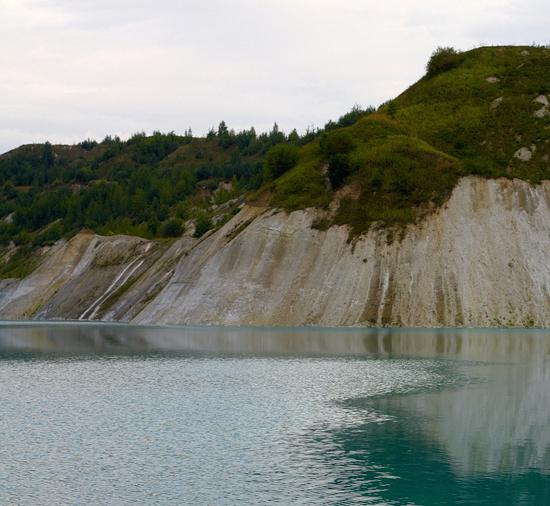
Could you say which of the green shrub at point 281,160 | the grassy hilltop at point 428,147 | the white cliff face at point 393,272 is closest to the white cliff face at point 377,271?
the white cliff face at point 393,272

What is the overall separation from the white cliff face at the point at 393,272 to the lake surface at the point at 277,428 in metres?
30.3

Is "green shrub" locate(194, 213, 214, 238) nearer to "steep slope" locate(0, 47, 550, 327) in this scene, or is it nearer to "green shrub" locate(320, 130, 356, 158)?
"steep slope" locate(0, 47, 550, 327)

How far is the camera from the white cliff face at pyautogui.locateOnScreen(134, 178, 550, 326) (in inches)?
3789

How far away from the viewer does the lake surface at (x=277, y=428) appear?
26406 millimetres

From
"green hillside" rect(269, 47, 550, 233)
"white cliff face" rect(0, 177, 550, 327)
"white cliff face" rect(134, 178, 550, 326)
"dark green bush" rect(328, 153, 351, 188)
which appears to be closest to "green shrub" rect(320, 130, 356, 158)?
"green hillside" rect(269, 47, 550, 233)

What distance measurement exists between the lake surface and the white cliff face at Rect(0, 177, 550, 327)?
99.3ft

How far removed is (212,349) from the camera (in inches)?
2788

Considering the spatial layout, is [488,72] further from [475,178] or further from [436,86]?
[475,178]

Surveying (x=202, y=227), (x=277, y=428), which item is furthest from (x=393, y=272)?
(x=277, y=428)

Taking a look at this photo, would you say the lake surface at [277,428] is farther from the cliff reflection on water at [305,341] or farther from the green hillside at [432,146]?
the green hillside at [432,146]

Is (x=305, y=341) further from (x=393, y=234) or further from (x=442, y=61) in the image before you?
(x=442, y=61)

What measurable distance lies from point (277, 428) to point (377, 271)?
6707 cm

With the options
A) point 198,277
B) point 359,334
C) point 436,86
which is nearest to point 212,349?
point 359,334

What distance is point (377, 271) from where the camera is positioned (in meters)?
101
